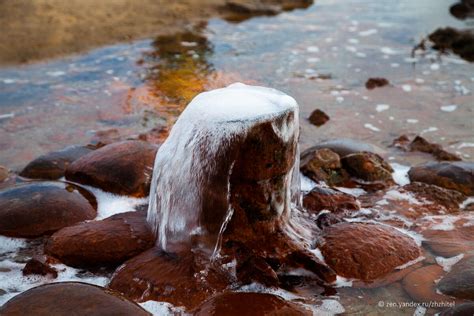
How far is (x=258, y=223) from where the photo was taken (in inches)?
125

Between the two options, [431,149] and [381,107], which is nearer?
[431,149]

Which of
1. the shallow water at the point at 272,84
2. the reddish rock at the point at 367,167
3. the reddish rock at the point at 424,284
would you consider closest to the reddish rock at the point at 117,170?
the shallow water at the point at 272,84

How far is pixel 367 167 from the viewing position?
4.47 metres

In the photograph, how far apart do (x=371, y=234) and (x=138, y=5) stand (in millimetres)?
8854

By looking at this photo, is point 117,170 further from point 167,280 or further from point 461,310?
point 461,310

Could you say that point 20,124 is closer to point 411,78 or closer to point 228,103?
point 228,103

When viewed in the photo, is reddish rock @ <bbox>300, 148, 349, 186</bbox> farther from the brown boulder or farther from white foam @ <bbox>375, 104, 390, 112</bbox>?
white foam @ <bbox>375, 104, 390, 112</bbox>

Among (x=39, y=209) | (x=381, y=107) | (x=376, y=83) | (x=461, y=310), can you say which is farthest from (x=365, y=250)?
(x=376, y=83)

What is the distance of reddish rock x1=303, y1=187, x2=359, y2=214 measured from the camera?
3852mm

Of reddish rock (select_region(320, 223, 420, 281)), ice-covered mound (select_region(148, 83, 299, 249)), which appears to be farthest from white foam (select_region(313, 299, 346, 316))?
ice-covered mound (select_region(148, 83, 299, 249))

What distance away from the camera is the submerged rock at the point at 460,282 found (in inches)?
112

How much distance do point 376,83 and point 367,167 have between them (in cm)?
296

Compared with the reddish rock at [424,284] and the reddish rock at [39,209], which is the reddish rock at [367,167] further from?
the reddish rock at [39,209]

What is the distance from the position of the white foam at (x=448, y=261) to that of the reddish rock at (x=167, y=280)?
130 cm
